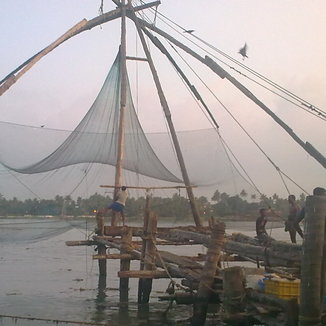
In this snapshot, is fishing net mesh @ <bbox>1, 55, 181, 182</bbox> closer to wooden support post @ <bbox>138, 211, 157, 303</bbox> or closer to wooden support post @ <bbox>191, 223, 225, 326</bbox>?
wooden support post @ <bbox>138, 211, 157, 303</bbox>

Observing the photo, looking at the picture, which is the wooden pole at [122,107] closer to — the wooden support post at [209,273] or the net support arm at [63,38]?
the net support arm at [63,38]

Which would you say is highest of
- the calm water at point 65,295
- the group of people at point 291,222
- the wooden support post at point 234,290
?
the group of people at point 291,222

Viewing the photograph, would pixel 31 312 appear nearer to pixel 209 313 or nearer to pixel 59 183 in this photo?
pixel 59 183

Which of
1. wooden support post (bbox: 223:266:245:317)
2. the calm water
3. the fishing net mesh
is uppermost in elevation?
the fishing net mesh

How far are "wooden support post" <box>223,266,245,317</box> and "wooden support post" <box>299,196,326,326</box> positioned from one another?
1308 mm

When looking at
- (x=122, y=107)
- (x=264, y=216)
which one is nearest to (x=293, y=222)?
(x=264, y=216)

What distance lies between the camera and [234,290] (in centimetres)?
639

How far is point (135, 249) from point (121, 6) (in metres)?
6.27

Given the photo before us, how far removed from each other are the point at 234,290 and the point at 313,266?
1.53m

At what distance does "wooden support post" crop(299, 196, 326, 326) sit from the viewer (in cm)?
509

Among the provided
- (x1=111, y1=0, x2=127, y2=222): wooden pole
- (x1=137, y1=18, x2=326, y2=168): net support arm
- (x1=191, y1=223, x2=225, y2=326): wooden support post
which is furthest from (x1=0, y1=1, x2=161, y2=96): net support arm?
(x1=191, y1=223, x2=225, y2=326): wooden support post

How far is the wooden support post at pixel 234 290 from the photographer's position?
6.39 meters

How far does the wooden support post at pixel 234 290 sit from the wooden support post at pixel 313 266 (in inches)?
51.5

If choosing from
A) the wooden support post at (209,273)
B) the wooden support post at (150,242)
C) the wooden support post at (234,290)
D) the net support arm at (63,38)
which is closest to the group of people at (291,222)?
the wooden support post at (150,242)
